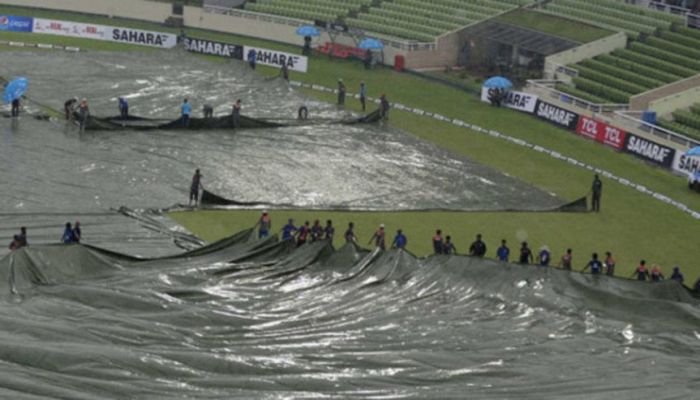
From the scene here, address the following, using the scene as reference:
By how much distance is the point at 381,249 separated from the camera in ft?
132

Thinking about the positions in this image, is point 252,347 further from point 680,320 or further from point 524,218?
point 524,218

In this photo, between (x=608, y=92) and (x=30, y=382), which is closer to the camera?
(x=30, y=382)

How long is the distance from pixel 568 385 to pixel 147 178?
923 inches

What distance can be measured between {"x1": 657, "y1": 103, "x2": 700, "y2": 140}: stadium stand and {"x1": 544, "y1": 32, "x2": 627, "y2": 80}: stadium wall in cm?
921

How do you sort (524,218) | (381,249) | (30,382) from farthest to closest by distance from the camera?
1. (524,218)
2. (381,249)
3. (30,382)

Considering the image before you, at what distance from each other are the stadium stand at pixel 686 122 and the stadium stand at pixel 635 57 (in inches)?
124

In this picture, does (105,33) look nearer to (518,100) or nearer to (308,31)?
(308,31)

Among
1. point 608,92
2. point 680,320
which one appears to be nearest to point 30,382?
point 680,320

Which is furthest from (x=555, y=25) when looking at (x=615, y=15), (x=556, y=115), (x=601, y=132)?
(x=601, y=132)

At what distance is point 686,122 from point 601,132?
4.02 metres

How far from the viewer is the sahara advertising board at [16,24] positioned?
80.3 m

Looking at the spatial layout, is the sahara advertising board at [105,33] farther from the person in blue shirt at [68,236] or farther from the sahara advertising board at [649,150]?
the person in blue shirt at [68,236]

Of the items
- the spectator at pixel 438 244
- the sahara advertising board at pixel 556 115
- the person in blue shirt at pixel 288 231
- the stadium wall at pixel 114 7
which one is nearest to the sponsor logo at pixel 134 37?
the stadium wall at pixel 114 7

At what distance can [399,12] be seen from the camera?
8338cm
